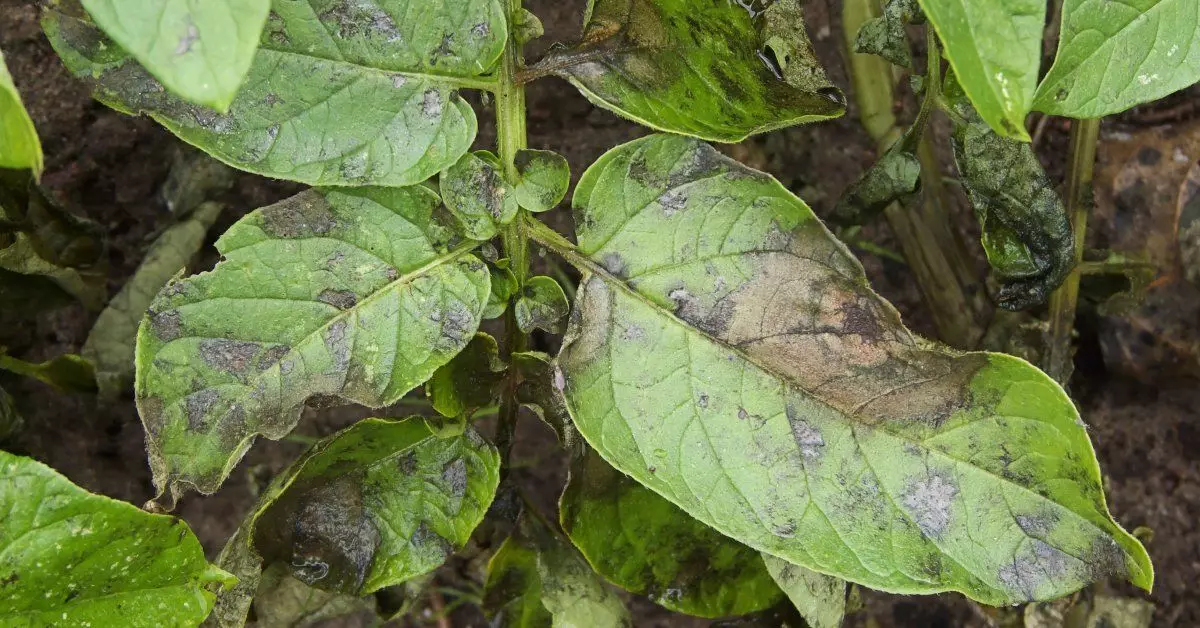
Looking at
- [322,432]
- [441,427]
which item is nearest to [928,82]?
[441,427]

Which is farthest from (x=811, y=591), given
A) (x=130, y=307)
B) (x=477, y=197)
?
(x=130, y=307)

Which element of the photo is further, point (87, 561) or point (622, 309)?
point (622, 309)

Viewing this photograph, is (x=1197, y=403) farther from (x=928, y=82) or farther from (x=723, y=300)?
(x=723, y=300)

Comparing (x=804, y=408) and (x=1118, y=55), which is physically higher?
(x=1118, y=55)

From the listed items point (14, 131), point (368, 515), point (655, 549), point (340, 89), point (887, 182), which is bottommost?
point (655, 549)

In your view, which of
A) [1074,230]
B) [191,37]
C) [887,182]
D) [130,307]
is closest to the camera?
[191,37]

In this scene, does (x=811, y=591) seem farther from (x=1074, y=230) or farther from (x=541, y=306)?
(x=1074, y=230)

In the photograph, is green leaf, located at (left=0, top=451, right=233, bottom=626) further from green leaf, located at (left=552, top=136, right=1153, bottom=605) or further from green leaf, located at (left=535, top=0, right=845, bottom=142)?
green leaf, located at (left=535, top=0, right=845, bottom=142)

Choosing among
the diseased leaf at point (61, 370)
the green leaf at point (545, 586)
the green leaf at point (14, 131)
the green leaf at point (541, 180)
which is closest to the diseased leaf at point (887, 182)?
the green leaf at point (541, 180)
